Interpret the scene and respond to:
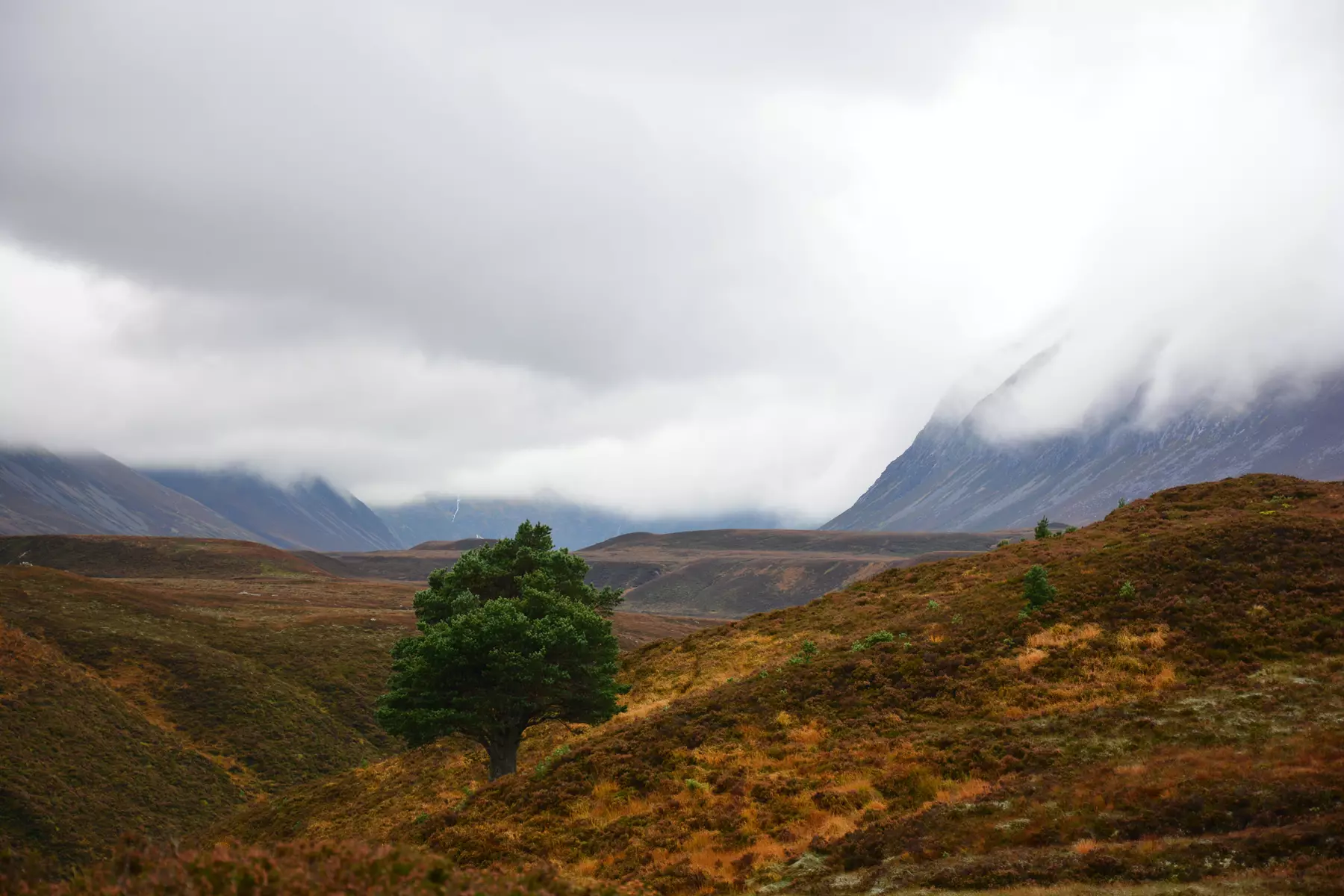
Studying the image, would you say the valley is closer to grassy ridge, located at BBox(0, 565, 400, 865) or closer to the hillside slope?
the hillside slope

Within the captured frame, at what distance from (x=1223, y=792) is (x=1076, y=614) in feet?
50.9

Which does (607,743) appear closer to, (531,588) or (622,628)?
(531,588)

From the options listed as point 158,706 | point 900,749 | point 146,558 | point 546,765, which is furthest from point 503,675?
point 146,558

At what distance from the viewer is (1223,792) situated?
15.8 meters

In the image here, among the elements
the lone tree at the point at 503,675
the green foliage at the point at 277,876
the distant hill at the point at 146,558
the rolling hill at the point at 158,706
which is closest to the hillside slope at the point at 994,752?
the lone tree at the point at 503,675

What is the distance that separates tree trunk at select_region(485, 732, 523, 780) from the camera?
32938 millimetres

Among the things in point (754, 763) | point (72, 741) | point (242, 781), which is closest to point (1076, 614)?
point (754, 763)

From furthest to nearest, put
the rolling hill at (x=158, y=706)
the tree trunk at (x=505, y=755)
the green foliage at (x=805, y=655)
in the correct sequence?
the rolling hill at (x=158, y=706), the green foliage at (x=805, y=655), the tree trunk at (x=505, y=755)

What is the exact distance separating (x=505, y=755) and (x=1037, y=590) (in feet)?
78.0

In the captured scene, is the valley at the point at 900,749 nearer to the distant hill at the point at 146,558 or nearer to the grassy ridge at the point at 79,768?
the grassy ridge at the point at 79,768

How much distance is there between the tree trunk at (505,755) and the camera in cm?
3294

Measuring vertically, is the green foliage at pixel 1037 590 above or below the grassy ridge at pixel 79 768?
above

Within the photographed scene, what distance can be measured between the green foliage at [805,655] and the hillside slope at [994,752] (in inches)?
15.1

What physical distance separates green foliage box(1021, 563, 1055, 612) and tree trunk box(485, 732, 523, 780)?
2249 centimetres
